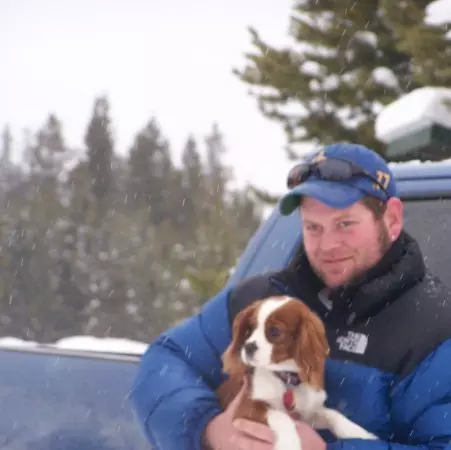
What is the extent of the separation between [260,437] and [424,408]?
0.41m

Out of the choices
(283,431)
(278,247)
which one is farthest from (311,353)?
(278,247)

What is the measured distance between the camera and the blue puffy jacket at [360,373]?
1.87m

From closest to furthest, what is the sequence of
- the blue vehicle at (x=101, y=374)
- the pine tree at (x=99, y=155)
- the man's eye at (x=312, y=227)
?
the man's eye at (x=312, y=227)
the blue vehicle at (x=101, y=374)
the pine tree at (x=99, y=155)

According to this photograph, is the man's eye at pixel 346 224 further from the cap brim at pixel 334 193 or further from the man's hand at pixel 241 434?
the man's hand at pixel 241 434

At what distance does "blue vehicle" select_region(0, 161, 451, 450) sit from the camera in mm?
2490

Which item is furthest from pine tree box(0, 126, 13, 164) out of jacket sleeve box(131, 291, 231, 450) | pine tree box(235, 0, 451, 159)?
jacket sleeve box(131, 291, 231, 450)

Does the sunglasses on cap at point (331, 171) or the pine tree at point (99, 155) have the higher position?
the sunglasses on cap at point (331, 171)

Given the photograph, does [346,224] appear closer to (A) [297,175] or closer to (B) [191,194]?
(A) [297,175]

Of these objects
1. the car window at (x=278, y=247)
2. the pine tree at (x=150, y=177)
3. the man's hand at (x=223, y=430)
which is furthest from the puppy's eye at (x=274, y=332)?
the pine tree at (x=150, y=177)

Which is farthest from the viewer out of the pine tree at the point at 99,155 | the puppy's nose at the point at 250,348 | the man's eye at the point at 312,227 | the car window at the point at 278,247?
the pine tree at the point at 99,155

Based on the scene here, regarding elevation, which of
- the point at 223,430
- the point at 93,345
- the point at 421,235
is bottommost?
the point at 93,345

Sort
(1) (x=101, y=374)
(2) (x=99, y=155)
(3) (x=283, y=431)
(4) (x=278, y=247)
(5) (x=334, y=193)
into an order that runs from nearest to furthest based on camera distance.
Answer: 1. (3) (x=283, y=431)
2. (5) (x=334, y=193)
3. (1) (x=101, y=374)
4. (4) (x=278, y=247)
5. (2) (x=99, y=155)

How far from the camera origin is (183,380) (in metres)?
2.19

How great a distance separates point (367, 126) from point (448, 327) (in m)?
11.6
